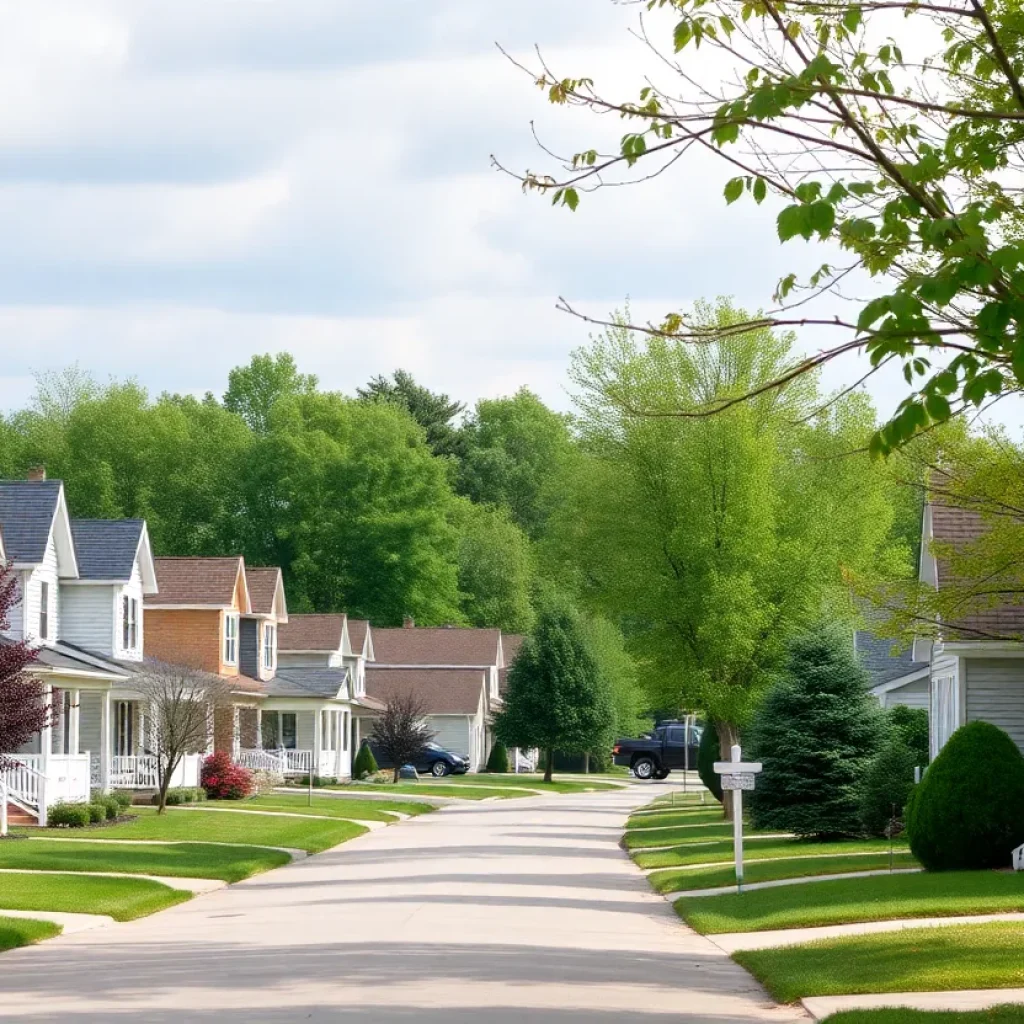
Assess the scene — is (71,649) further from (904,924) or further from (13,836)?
(904,924)

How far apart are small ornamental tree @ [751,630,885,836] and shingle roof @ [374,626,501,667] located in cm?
5345

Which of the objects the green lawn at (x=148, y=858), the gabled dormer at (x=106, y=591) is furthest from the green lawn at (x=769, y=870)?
the gabled dormer at (x=106, y=591)

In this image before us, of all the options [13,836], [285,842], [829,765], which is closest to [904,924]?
[829,765]

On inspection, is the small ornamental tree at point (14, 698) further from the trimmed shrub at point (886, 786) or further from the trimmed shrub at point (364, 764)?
the trimmed shrub at point (364, 764)

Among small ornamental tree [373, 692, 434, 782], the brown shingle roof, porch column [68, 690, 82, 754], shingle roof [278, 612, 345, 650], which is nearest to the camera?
porch column [68, 690, 82, 754]

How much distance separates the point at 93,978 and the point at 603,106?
873 centimetres

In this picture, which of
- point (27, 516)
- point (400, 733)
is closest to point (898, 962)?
point (27, 516)

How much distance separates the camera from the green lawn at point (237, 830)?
1403 inches

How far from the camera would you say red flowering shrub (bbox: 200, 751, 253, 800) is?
2063 inches

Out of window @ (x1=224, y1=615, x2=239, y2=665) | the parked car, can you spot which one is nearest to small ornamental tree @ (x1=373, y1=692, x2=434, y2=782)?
window @ (x1=224, y1=615, x2=239, y2=665)

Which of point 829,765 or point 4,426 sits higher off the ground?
point 4,426

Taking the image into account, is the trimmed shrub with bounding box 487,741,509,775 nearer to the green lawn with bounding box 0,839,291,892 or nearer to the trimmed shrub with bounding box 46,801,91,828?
the trimmed shrub with bounding box 46,801,91,828

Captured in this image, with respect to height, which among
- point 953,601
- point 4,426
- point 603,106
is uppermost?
point 4,426

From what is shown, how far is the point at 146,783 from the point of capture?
49.6 m
